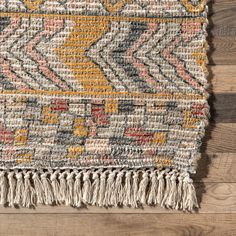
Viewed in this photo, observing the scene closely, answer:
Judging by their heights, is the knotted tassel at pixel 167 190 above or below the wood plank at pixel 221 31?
below

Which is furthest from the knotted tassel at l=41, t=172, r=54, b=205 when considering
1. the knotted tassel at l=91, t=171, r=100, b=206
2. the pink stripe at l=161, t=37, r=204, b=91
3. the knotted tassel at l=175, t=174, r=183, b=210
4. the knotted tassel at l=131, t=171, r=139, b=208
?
the pink stripe at l=161, t=37, r=204, b=91

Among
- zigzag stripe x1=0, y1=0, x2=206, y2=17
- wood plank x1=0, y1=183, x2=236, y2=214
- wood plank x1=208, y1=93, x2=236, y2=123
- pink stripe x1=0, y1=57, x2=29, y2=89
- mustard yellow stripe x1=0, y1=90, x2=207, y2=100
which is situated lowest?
wood plank x1=0, y1=183, x2=236, y2=214

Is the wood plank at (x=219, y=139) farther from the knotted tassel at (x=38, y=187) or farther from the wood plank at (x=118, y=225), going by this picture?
the knotted tassel at (x=38, y=187)

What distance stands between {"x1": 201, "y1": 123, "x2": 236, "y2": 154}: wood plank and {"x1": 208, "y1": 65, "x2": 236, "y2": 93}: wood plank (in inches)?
3.7

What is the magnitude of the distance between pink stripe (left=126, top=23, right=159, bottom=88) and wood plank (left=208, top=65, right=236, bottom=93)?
155 mm

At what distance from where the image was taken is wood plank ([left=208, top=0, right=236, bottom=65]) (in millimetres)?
857

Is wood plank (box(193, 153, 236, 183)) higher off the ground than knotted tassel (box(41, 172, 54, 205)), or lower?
higher

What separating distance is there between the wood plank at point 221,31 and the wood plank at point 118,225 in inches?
16.7

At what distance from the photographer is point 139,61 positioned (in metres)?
0.83

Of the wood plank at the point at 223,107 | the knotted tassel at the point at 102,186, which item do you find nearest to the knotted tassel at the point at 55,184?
the knotted tassel at the point at 102,186

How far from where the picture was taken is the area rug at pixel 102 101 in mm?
→ 807

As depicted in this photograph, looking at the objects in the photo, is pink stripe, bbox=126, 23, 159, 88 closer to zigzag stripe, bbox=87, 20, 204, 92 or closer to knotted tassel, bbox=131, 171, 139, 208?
zigzag stripe, bbox=87, 20, 204, 92

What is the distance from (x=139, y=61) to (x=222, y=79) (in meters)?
0.23

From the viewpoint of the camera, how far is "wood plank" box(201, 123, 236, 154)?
33.8 inches
